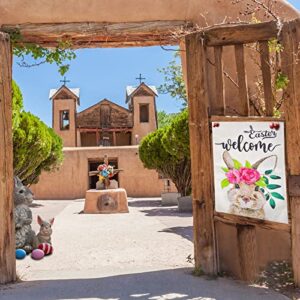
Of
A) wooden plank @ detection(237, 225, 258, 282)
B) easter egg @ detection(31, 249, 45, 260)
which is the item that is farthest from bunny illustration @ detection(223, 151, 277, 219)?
easter egg @ detection(31, 249, 45, 260)

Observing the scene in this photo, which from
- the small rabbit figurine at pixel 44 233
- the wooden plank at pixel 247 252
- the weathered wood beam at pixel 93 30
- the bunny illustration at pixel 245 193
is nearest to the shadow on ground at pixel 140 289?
the wooden plank at pixel 247 252

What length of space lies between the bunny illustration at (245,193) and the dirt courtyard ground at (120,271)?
0.85 metres

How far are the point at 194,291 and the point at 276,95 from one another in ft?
8.38

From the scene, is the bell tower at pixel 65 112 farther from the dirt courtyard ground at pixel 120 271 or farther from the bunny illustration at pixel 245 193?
the bunny illustration at pixel 245 193

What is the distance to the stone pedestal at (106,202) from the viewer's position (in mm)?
16906

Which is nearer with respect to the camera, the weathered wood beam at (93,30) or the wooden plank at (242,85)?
the wooden plank at (242,85)

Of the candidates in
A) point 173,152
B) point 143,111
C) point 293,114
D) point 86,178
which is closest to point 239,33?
point 293,114

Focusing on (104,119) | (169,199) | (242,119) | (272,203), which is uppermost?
(104,119)

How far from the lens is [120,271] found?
6.09m

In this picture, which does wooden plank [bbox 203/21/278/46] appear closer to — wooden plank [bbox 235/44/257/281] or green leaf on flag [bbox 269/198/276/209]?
wooden plank [bbox 235/44/257/281]

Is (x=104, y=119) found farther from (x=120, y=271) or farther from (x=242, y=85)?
(x=242, y=85)

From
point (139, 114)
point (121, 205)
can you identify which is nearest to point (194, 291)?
point (121, 205)

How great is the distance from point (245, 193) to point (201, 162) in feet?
2.16

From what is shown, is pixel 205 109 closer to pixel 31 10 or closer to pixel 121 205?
pixel 31 10
